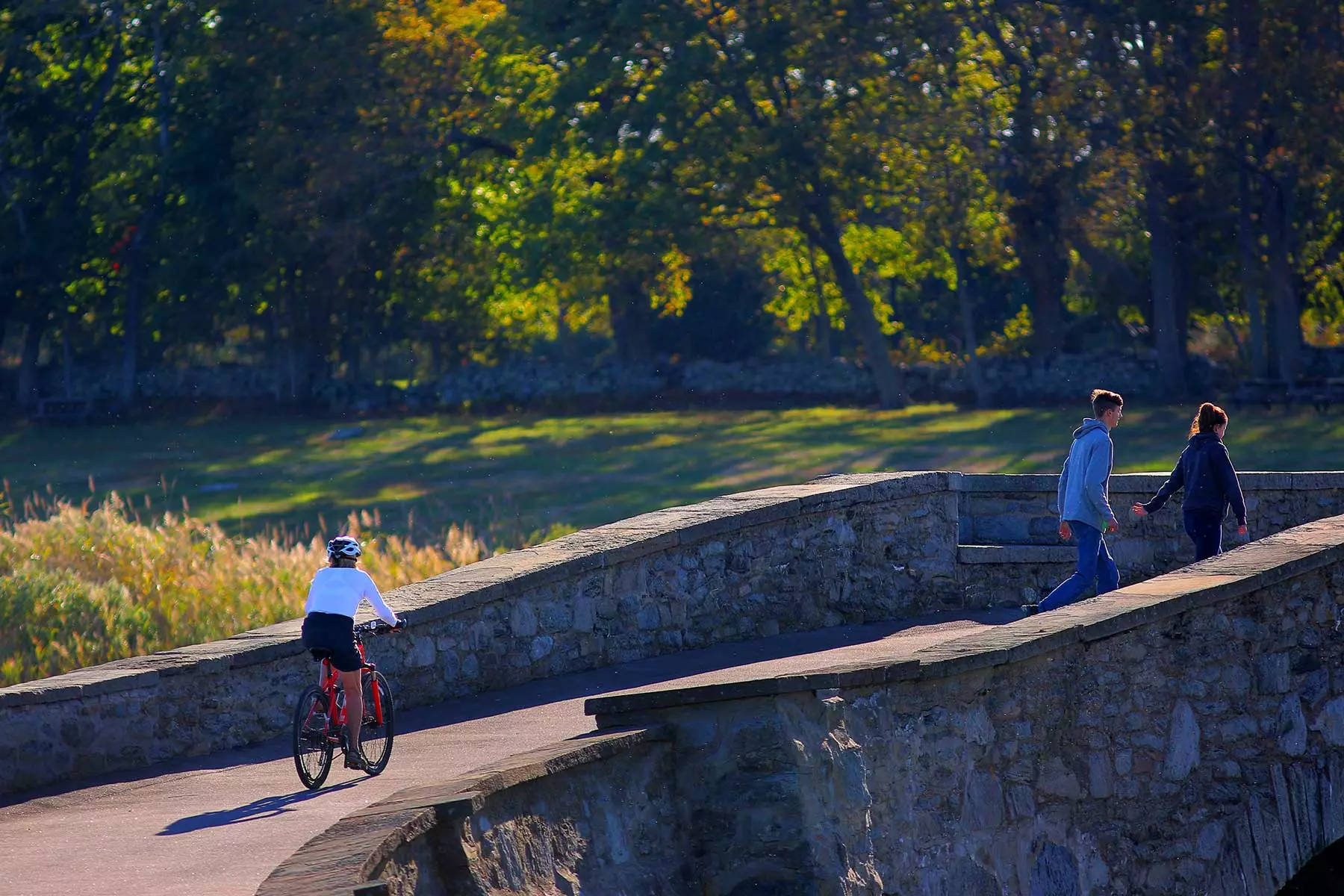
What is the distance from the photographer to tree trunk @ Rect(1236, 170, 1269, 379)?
124ft

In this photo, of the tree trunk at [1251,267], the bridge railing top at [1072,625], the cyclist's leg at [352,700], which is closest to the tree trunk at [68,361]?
the tree trunk at [1251,267]

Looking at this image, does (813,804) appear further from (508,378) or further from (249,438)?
(508,378)

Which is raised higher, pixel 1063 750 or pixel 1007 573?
pixel 1007 573

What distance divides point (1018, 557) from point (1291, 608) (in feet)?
13.1

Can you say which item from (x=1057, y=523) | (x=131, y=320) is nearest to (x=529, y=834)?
(x=1057, y=523)

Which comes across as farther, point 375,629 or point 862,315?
point 862,315

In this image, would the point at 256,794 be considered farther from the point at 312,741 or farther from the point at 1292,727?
the point at 1292,727

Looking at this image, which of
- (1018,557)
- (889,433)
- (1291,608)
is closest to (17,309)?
(889,433)

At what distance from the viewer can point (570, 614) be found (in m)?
11.7

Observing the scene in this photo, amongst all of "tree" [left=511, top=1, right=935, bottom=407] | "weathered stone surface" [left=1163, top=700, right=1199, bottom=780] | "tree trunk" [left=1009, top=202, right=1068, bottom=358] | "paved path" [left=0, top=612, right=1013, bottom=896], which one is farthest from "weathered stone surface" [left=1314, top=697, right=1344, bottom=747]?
"tree trunk" [left=1009, top=202, right=1068, bottom=358]

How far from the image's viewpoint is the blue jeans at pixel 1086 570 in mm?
11508

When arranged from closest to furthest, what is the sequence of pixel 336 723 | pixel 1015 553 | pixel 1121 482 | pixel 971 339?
1. pixel 336 723
2. pixel 1015 553
3. pixel 1121 482
4. pixel 971 339

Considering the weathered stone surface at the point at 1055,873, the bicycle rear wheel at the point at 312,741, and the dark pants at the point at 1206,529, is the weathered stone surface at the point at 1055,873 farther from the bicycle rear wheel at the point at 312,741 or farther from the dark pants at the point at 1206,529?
the bicycle rear wheel at the point at 312,741

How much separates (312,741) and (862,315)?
1406 inches
